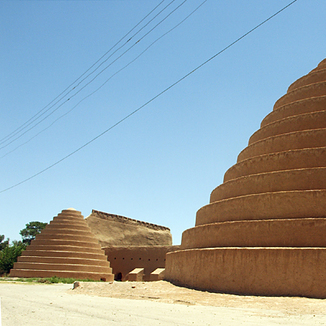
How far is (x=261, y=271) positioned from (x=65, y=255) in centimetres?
2093

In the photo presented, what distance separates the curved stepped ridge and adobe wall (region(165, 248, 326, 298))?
16076 mm

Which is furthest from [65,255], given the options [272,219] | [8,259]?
[272,219]

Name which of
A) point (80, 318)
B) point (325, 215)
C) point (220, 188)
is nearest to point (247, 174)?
point (220, 188)

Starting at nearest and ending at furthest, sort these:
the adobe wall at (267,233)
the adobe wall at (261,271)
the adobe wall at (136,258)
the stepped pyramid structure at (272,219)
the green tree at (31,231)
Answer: the adobe wall at (261,271) < the stepped pyramid structure at (272,219) < the adobe wall at (267,233) < the adobe wall at (136,258) < the green tree at (31,231)

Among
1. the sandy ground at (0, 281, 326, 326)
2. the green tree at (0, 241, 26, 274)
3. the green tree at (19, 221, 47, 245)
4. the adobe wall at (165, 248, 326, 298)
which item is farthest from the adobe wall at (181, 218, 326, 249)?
the green tree at (19, 221, 47, 245)

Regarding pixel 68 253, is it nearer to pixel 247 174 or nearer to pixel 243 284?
pixel 247 174

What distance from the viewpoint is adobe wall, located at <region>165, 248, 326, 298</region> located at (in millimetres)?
11453

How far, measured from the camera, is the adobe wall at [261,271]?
11.5 metres

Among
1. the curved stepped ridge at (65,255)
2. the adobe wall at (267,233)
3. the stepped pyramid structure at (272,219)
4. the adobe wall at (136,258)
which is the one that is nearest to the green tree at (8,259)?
the curved stepped ridge at (65,255)

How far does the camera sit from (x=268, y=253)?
12383mm

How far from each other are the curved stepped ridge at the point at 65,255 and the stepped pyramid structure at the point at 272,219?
502 inches

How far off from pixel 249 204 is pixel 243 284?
10.4ft

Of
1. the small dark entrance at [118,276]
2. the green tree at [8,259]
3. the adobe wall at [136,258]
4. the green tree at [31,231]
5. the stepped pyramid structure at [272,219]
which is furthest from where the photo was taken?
the green tree at [31,231]

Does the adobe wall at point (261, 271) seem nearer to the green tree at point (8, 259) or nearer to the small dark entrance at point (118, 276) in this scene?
the small dark entrance at point (118, 276)
